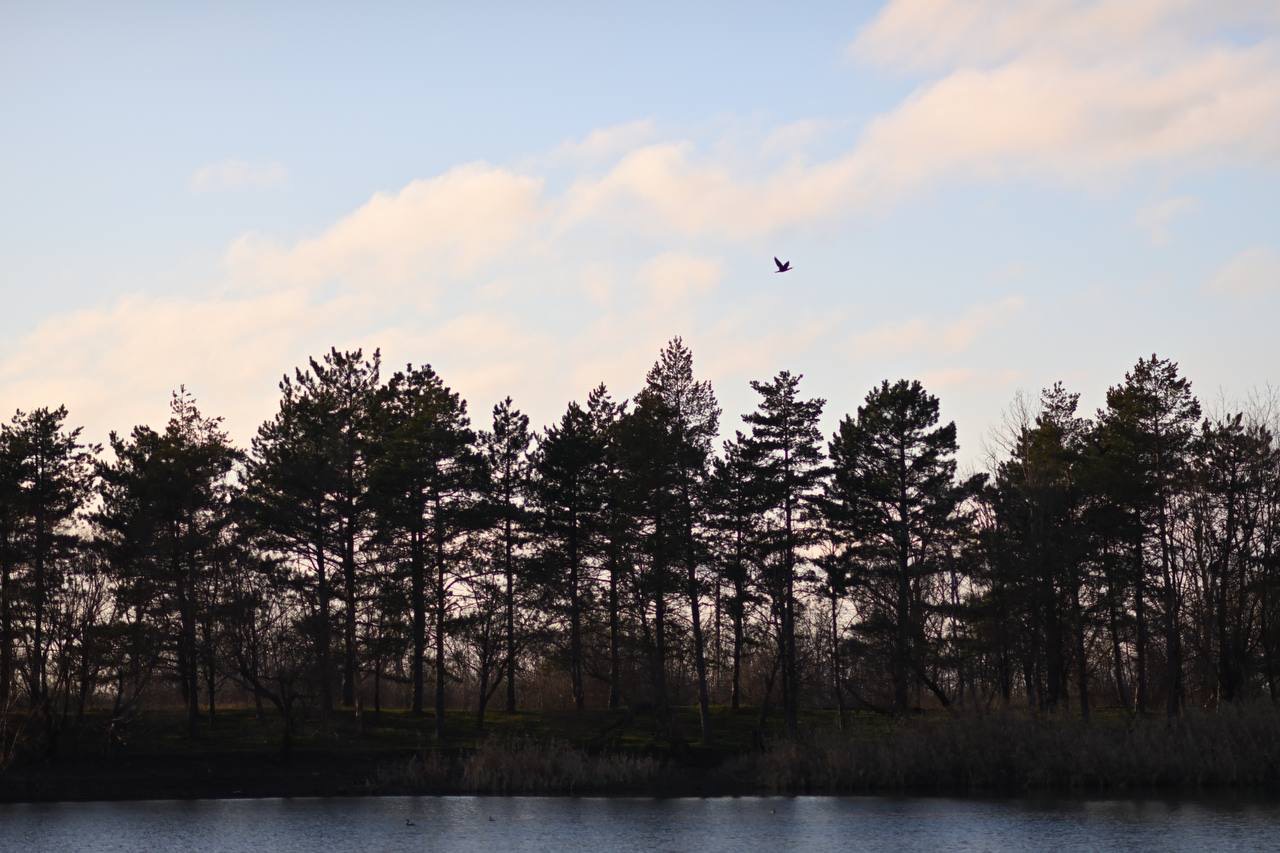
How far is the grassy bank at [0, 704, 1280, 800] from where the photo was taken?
52.7 m

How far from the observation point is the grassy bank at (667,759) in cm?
5269

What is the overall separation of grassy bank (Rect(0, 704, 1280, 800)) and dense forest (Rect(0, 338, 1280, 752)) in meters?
2.14

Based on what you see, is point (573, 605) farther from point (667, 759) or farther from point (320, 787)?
point (320, 787)

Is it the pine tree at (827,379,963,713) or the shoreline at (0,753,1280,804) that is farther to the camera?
the pine tree at (827,379,963,713)

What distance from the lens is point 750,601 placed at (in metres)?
66.9

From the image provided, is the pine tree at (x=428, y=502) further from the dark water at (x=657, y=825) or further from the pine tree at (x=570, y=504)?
the dark water at (x=657, y=825)

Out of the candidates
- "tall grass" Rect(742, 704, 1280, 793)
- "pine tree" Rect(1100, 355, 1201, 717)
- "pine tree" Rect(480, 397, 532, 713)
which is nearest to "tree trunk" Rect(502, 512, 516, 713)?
"pine tree" Rect(480, 397, 532, 713)

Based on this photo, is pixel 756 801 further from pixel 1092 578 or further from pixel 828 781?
pixel 1092 578

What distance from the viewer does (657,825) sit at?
4719 centimetres

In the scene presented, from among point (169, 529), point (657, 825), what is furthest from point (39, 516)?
point (657, 825)

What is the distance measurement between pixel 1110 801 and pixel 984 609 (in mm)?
18311

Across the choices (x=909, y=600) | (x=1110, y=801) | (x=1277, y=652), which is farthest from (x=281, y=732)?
(x=1277, y=652)

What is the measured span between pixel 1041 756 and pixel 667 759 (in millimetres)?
17233

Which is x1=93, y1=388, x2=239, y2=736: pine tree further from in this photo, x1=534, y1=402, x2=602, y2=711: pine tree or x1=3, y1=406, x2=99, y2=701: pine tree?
x1=534, y1=402, x2=602, y2=711: pine tree
